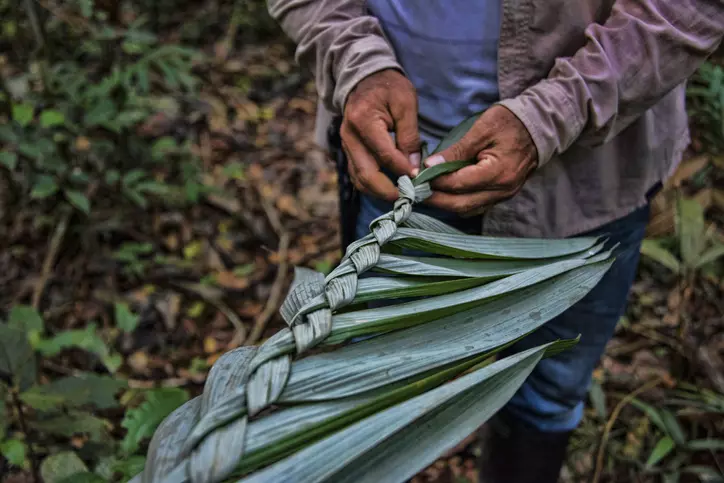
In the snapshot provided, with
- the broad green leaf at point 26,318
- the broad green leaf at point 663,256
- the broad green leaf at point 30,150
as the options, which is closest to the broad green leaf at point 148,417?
the broad green leaf at point 26,318

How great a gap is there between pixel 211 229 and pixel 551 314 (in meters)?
1.48

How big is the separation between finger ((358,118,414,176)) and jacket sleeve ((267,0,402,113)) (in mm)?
66

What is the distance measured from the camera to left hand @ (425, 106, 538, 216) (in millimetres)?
688

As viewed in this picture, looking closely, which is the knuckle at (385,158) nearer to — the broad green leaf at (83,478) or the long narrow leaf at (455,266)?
the long narrow leaf at (455,266)

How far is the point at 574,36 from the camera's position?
734mm

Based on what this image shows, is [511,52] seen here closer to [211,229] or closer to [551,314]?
[551,314]

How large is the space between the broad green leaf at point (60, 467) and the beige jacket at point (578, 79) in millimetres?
563

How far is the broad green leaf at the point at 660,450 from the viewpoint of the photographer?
1.27 metres

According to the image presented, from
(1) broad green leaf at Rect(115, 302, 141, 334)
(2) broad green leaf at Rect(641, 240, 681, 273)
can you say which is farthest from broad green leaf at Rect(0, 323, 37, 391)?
(2) broad green leaf at Rect(641, 240, 681, 273)

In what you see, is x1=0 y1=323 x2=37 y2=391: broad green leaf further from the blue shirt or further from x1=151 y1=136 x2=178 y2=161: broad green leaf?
x1=151 y1=136 x2=178 y2=161: broad green leaf

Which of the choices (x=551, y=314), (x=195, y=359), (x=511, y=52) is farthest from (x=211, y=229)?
(x=551, y=314)

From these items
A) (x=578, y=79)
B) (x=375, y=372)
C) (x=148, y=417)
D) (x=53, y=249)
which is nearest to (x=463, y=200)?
(x=578, y=79)

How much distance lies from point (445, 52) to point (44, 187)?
1159 millimetres

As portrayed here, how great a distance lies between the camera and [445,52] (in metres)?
0.77
